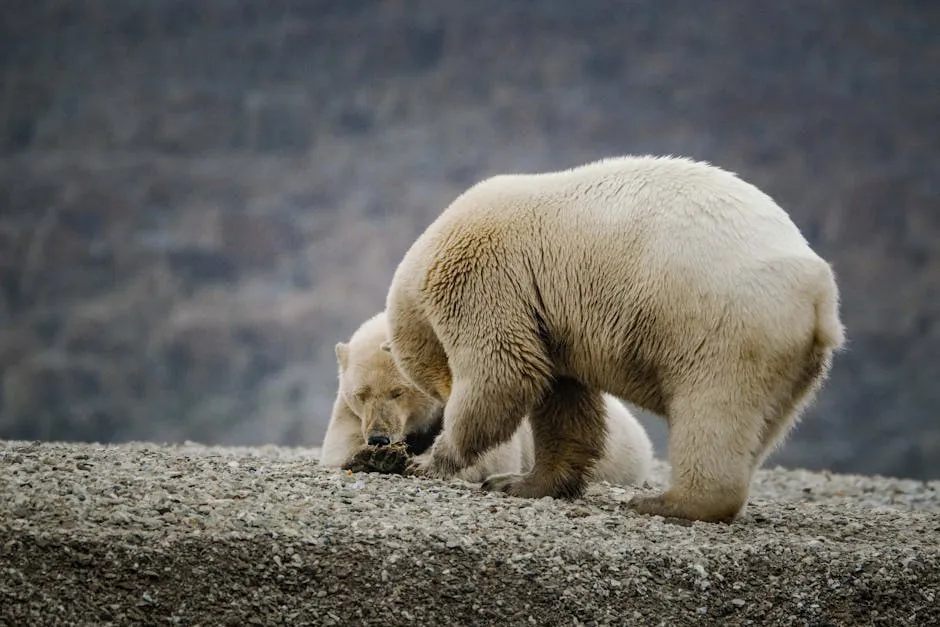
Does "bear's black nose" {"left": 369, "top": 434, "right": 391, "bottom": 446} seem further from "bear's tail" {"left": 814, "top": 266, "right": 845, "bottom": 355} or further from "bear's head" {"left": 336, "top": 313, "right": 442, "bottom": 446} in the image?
"bear's tail" {"left": 814, "top": 266, "right": 845, "bottom": 355}

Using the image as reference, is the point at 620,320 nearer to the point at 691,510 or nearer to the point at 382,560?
the point at 691,510

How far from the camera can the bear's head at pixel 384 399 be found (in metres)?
6.69

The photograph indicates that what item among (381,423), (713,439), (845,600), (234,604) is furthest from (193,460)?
(845,600)

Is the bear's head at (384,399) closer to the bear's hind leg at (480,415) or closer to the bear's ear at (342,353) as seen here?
the bear's ear at (342,353)

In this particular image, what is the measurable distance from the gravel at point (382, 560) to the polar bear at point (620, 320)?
1.60 ft

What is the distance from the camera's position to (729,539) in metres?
5.13

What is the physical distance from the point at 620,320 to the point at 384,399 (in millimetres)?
1854

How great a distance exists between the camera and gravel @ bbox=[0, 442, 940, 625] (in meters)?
4.24

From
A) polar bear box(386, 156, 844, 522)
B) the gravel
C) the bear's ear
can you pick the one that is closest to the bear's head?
the bear's ear

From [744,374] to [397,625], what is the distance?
2.03 meters

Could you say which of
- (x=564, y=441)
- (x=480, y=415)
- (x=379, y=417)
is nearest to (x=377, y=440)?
(x=379, y=417)

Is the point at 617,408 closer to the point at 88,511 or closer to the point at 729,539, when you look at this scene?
the point at 729,539

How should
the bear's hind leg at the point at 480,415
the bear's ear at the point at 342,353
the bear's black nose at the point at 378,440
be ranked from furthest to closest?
1. the bear's ear at the point at 342,353
2. the bear's black nose at the point at 378,440
3. the bear's hind leg at the point at 480,415

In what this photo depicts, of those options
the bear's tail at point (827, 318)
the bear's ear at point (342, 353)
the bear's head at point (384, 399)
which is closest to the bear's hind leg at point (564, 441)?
the bear's head at point (384, 399)
